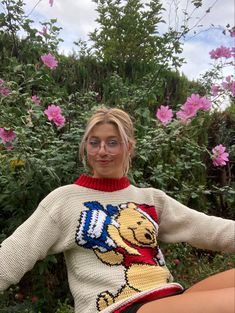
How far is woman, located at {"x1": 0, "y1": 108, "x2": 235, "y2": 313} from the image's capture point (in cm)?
188

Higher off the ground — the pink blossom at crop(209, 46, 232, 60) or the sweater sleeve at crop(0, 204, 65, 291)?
the pink blossom at crop(209, 46, 232, 60)

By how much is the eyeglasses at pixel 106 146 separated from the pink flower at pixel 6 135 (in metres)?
0.57

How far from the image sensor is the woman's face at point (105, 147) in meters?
2.09

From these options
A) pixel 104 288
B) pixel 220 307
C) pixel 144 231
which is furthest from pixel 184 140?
pixel 220 307

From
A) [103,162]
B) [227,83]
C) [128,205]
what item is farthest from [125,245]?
[227,83]

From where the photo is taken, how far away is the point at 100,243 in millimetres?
1941

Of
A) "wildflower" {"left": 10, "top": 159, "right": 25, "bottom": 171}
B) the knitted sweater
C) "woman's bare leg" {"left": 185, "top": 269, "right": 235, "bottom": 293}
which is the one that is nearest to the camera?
"woman's bare leg" {"left": 185, "top": 269, "right": 235, "bottom": 293}

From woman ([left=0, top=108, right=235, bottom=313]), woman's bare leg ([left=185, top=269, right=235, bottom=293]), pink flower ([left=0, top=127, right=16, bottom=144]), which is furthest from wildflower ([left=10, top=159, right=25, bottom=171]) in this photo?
woman's bare leg ([left=185, top=269, right=235, bottom=293])

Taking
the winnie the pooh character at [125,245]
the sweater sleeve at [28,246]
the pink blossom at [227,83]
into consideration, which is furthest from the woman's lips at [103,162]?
the pink blossom at [227,83]

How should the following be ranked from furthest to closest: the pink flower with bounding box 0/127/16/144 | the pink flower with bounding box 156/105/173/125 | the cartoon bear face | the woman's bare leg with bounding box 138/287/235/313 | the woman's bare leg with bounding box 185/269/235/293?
the pink flower with bounding box 156/105/173/125 → the pink flower with bounding box 0/127/16/144 → the cartoon bear face → the woman's bare leg with bounding box 185/269/235/293 → the woman's bare leg with bounding box 138/287/235/313

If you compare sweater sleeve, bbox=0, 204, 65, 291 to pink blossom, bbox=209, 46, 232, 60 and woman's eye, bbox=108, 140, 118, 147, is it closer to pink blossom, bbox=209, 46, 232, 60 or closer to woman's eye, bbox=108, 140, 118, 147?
woman's eye, bbox=108, 140, 118, 147

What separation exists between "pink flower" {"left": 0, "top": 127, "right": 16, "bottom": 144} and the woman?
492mm

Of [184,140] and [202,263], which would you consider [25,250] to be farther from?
[202,263]

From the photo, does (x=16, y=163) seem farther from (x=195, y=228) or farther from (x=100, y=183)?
(x=195, y=228)
